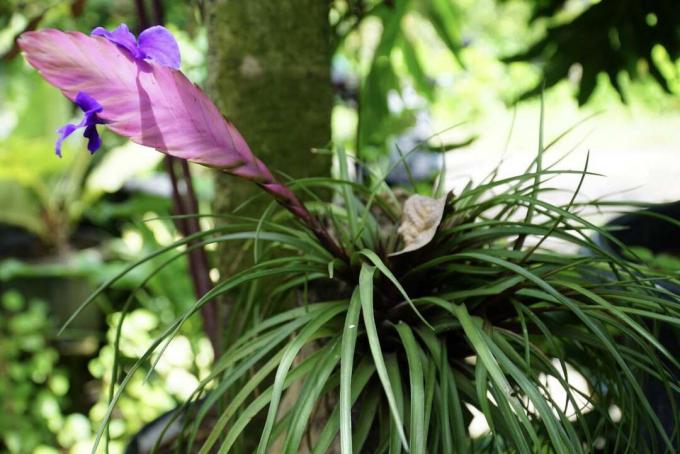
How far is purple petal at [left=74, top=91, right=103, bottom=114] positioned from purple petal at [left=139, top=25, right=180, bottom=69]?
6 cm

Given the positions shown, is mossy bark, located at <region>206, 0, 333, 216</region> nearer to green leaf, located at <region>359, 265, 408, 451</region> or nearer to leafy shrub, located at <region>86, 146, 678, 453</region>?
leafy shrub, located at <region>86, 146, 678, 453</region>

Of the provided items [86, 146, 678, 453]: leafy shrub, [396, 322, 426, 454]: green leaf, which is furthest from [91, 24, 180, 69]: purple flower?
[396, 322, 426, 454]: green leaf

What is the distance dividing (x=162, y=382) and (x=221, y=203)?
2.74 ft

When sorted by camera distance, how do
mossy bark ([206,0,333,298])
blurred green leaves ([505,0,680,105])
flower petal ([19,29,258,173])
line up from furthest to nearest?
1. blurred green leaves ([505,0,680,105])
2. mossy bark ([206,0,333,298])
3. flower petal ([19,29,258,173])

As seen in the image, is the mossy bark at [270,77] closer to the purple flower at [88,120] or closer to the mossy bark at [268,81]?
the mossy bark at [268,81]

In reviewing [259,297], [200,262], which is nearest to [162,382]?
[200,262]

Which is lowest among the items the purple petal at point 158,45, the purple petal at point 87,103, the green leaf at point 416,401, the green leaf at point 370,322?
the green leaf at point 416,401

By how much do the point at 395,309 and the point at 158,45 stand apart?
1.04 feet

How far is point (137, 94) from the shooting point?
490 mm

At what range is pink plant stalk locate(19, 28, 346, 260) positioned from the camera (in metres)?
0.47

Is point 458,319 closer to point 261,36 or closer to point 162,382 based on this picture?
point 261,36

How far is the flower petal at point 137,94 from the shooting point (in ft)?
1.54

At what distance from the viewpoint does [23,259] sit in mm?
2506

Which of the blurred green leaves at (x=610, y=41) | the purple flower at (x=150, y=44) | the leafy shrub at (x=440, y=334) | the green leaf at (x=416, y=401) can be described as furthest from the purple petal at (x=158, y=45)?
the blurred green leaves at (x=610, y=41)
